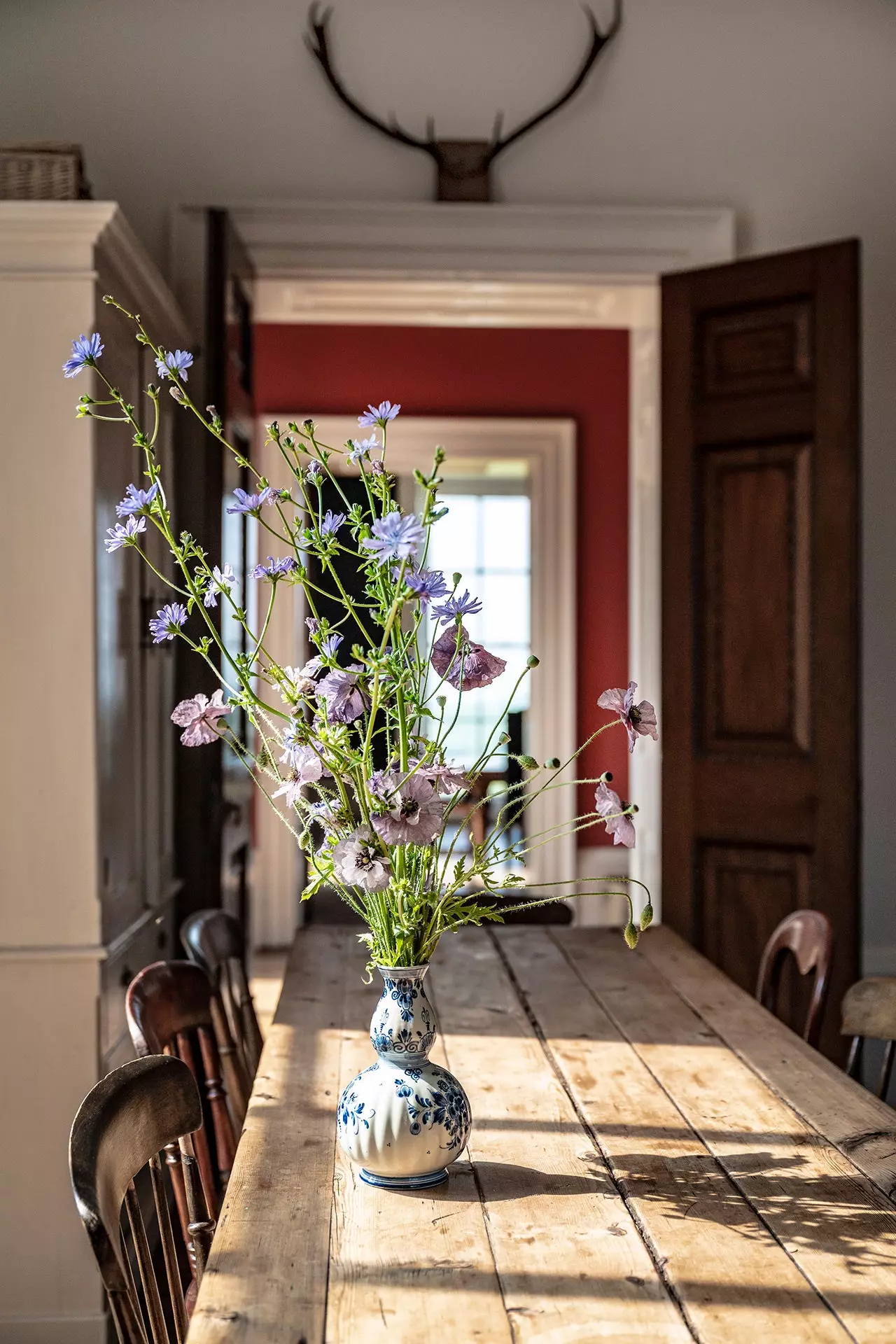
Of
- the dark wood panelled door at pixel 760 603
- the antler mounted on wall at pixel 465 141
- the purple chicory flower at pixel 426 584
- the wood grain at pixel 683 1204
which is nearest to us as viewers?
the wood grain at pixel 683 1204

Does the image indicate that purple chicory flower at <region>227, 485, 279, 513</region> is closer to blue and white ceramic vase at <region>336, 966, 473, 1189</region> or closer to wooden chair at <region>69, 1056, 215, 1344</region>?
blue and white ceramic vase at <region>336, 966, 473, 1189</region>

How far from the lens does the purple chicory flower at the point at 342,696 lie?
142 cm

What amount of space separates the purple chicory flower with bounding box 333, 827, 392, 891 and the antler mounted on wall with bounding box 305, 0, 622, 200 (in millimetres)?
2902

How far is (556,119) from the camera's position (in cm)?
389

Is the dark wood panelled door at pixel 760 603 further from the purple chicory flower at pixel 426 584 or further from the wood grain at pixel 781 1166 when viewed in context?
the purple chicory flower at pixel 426 584

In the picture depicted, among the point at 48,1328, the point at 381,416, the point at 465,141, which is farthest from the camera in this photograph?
the point at 465,141

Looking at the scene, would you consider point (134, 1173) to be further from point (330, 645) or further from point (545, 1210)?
point (330, 645)

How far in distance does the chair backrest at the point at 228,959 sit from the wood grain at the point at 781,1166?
0.69 metres

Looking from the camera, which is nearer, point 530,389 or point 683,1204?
Answer: point 683,1204

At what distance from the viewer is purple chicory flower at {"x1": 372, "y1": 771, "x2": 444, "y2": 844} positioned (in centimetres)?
139

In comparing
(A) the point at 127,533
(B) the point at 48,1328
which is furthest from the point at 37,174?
(B) the point at 48,1328

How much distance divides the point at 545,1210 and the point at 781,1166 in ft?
1.07

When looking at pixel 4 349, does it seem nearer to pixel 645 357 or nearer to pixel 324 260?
pixel 324 260

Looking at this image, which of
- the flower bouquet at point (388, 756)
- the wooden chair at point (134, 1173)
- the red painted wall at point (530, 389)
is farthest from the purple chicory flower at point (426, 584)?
the red painted wall at point (530, 389)
